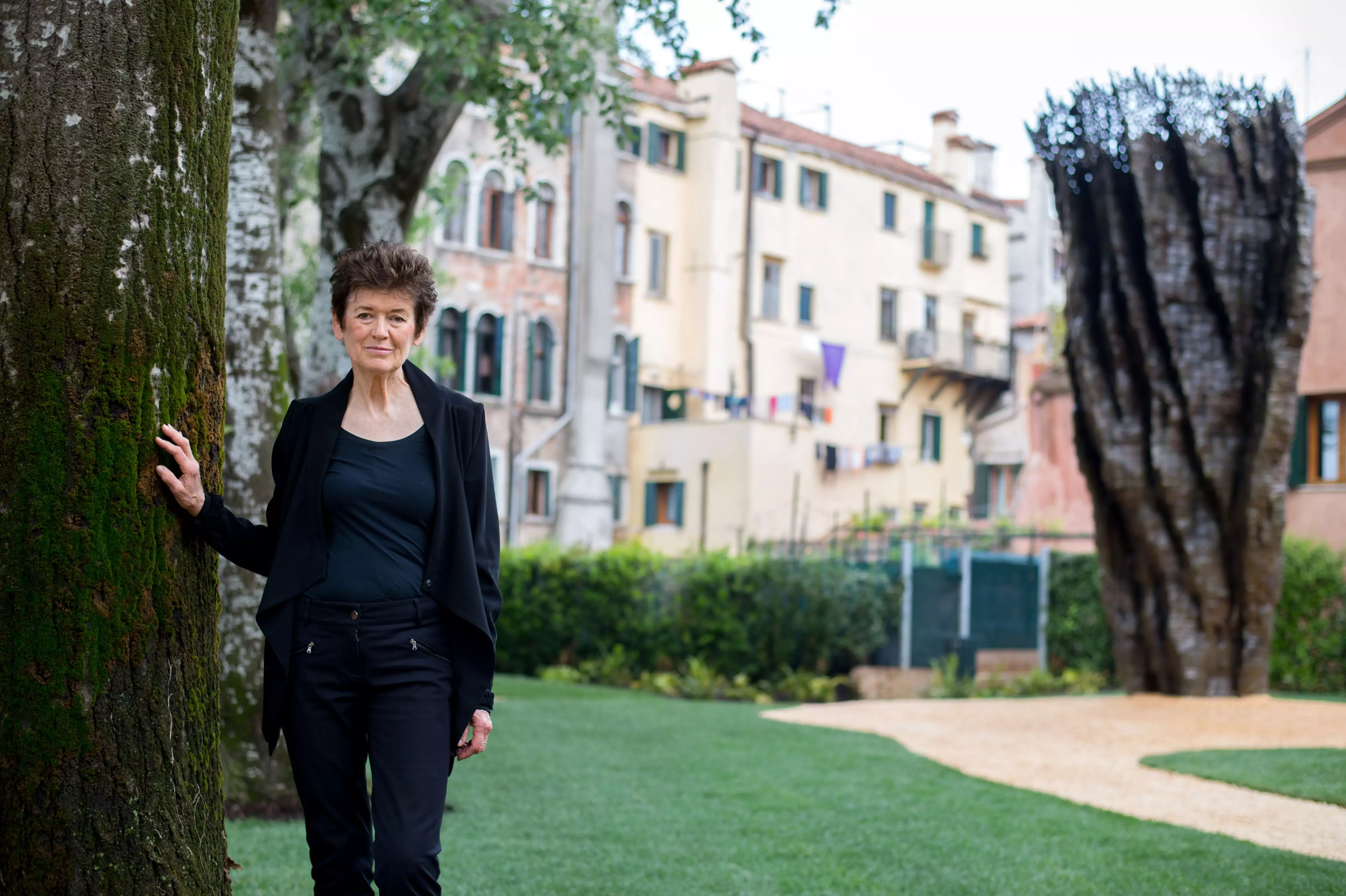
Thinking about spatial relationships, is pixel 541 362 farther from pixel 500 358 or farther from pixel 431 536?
pixel 431 536

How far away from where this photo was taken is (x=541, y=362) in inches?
1366

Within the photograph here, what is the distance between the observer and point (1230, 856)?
22.9ft

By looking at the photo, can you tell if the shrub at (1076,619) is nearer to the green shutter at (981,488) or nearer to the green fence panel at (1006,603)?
the green fence panel at (1006,603)

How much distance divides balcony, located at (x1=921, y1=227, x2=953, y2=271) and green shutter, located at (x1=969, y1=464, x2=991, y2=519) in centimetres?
672

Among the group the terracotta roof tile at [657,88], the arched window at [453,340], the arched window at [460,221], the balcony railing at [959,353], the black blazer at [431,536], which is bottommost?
the black blazer at [431,536]

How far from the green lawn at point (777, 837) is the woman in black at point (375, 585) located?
2425mm

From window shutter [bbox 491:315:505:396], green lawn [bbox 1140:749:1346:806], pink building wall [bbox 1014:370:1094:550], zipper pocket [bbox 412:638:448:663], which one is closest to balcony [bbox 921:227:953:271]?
pink building wall [bbox 1014:370:1094:550]

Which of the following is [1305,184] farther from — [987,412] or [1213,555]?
[987,412]

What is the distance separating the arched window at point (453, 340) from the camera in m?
A: 32.8

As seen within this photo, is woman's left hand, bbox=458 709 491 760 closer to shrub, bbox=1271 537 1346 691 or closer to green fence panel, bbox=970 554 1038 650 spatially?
shrub, bbox=1271 537 1346 691

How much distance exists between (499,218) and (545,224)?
1.33 m

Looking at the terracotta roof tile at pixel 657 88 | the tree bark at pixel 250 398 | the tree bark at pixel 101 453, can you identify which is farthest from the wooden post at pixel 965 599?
the terracotta roof tile at pixel 657 88

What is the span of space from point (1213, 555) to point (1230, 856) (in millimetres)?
7611

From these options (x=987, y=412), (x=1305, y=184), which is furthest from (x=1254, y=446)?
(x=987, y=412)
